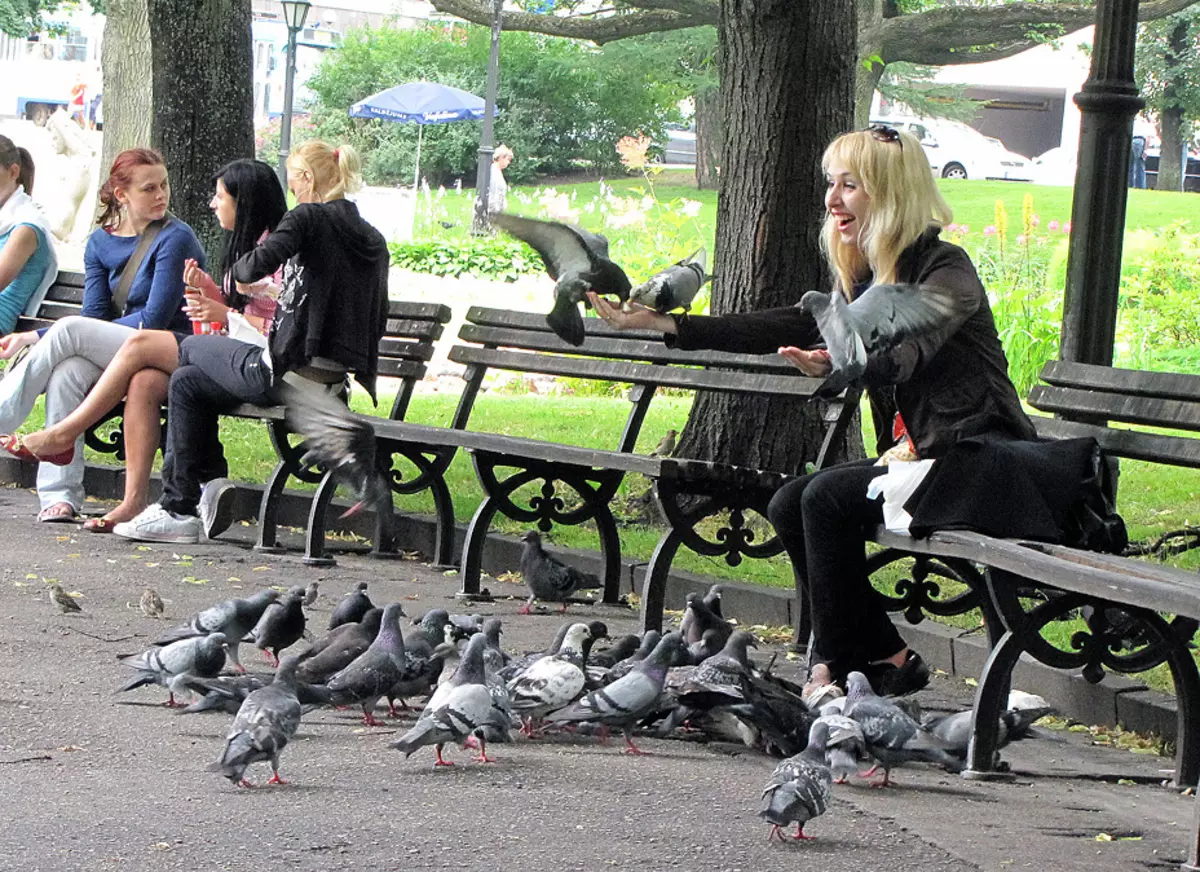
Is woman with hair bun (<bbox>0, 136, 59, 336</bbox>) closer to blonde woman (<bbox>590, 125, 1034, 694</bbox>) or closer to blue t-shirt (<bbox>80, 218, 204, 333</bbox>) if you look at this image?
blue t-shirt (<bbox>80, 218, 204, 333</bbox>)

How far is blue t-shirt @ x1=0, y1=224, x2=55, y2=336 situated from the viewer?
34.9ft

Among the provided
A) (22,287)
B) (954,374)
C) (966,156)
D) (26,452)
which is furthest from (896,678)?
(966,156)

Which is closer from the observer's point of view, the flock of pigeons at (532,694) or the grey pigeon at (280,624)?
the flock of pigeons at (532,694)

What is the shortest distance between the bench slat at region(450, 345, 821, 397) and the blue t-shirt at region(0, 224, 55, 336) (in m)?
2.78

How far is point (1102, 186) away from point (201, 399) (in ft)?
13.6

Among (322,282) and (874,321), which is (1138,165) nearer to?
(322,282)

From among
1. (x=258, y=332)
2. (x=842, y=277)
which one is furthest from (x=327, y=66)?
(x=842, y=277)

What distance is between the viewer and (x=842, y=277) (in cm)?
605

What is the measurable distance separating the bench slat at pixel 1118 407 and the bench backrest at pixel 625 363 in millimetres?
823

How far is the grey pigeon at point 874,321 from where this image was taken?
536cm

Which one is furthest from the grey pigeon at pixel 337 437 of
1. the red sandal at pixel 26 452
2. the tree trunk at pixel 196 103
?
the tree trunk at pixel 196 103

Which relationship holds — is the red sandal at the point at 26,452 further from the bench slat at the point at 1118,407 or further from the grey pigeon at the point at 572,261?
the bench slat at the point at 1118,407

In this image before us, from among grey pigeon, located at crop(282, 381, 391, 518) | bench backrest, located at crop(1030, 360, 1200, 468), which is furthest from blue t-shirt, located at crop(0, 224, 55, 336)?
bench backrest, located at crop(1030, 360, 1200, 468)

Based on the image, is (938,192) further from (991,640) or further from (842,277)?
(991,640)
